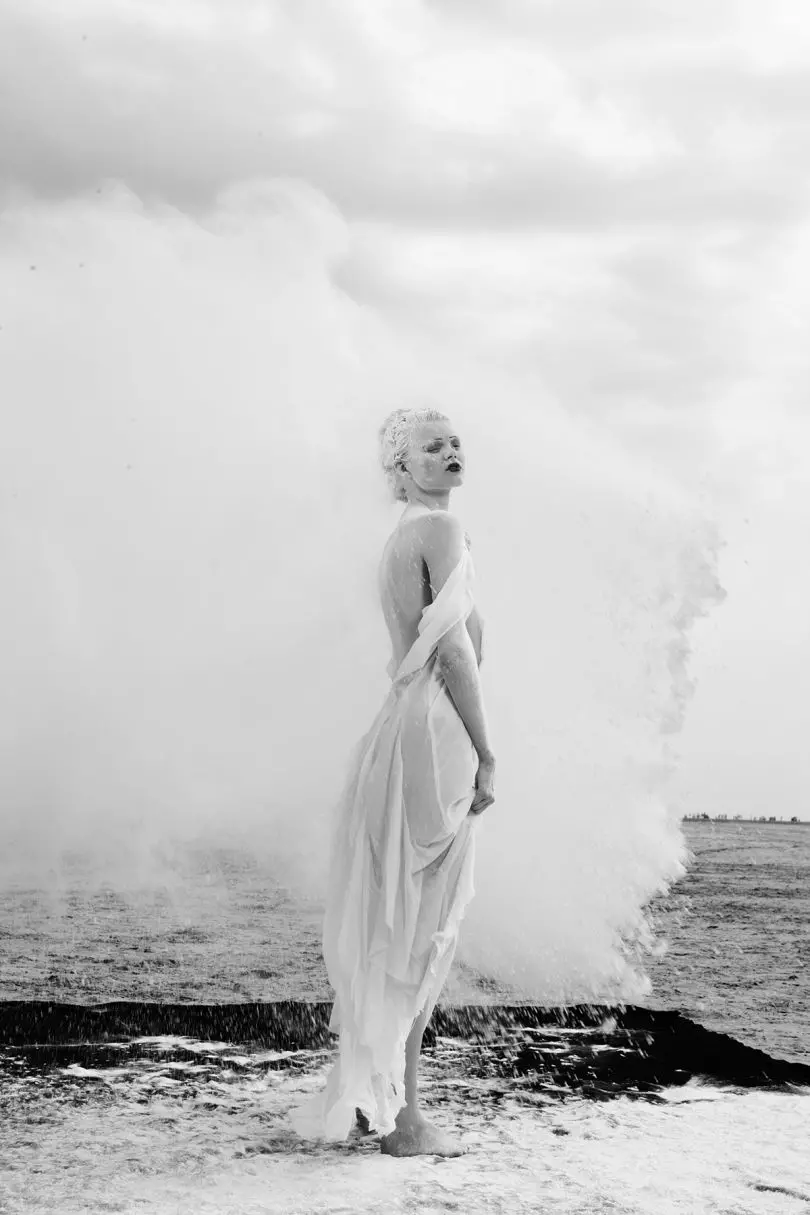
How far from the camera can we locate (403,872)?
3.64 metres

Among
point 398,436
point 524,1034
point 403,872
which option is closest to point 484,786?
point 403,872

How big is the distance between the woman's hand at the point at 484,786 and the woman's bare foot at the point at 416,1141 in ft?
3.35

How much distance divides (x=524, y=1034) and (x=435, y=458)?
291 centimetres

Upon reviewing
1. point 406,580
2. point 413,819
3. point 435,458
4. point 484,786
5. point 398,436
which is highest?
point 398,436

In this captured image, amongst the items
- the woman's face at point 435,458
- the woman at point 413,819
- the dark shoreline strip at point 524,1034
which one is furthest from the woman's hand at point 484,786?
the dark shoreline strip at point 524,1034

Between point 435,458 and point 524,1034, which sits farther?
point 524,1034

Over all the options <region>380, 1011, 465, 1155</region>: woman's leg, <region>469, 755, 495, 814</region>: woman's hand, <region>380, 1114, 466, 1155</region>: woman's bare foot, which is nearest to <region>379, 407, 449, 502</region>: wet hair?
<region>469, 755, 495, 814</region>: woman's hand

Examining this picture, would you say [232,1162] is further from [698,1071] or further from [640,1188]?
[698,1071]

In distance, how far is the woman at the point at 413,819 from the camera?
3.61 meters

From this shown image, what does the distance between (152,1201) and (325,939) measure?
96 centimetres

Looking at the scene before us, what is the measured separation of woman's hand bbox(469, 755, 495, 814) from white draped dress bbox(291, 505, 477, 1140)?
0.09 feet

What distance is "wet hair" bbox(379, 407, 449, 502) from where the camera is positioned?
3783 mm

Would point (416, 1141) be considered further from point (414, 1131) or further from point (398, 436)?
point (398, 436)

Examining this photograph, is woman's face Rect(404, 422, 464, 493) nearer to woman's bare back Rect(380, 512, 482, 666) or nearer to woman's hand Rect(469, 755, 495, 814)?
woman's bare back Rect(380, 512, 482, 666)
